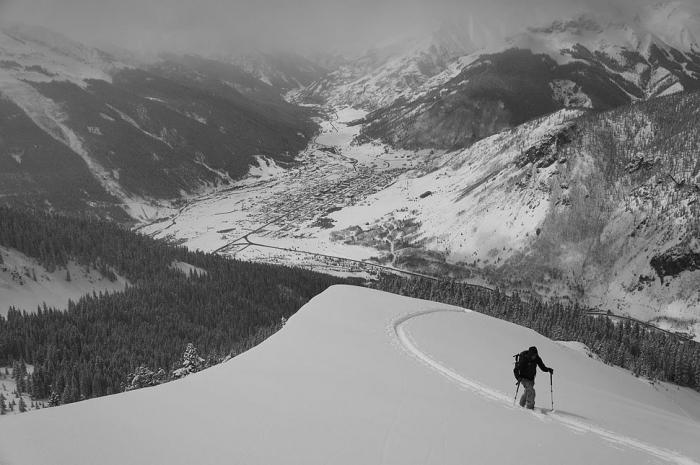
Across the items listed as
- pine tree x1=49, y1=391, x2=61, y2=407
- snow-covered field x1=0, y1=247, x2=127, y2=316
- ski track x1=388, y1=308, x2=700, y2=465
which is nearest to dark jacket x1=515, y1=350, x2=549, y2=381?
ski track x1=388, y1=308, x2=700, y2=465

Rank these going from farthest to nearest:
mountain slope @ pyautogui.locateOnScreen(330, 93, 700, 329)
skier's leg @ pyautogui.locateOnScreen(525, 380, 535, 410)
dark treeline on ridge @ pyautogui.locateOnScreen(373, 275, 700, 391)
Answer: mountain slope @ pyautogui.locateOnScreen(330, 93, 700, 329) < dark treeline on ridge @ pyautogui.locateOnScreen(373, 275, 700, 391) < skier's leg @ pyautogui.locateOnScreen(525, 380, 535, 410)

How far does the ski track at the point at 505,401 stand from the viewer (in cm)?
1850

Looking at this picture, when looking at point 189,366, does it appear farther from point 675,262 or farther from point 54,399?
point 675,262

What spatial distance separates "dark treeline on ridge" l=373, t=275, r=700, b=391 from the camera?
78812mm

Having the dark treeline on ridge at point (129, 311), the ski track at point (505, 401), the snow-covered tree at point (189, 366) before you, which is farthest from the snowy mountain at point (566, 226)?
the ski track at point (505, 401)

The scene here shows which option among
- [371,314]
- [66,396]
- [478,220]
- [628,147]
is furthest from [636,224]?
[66,396]

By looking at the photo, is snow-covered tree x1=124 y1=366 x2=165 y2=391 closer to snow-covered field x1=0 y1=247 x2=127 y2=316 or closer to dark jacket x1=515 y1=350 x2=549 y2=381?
dark jacket x1=515 y1=350 x2=549 y2=381

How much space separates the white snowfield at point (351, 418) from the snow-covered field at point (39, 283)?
78172mm

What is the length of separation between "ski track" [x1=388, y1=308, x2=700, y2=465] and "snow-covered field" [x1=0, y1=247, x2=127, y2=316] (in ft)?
Result: 261

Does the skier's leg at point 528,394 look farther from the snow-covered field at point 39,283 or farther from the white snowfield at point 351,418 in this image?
the snow-covered field at point 39,283

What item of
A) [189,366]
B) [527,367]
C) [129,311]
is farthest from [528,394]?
[129,311]

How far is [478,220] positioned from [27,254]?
112463 millimetres

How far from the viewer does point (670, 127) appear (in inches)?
5531

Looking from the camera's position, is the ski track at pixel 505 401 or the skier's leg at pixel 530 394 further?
the skier's leg at pixel 530 394
